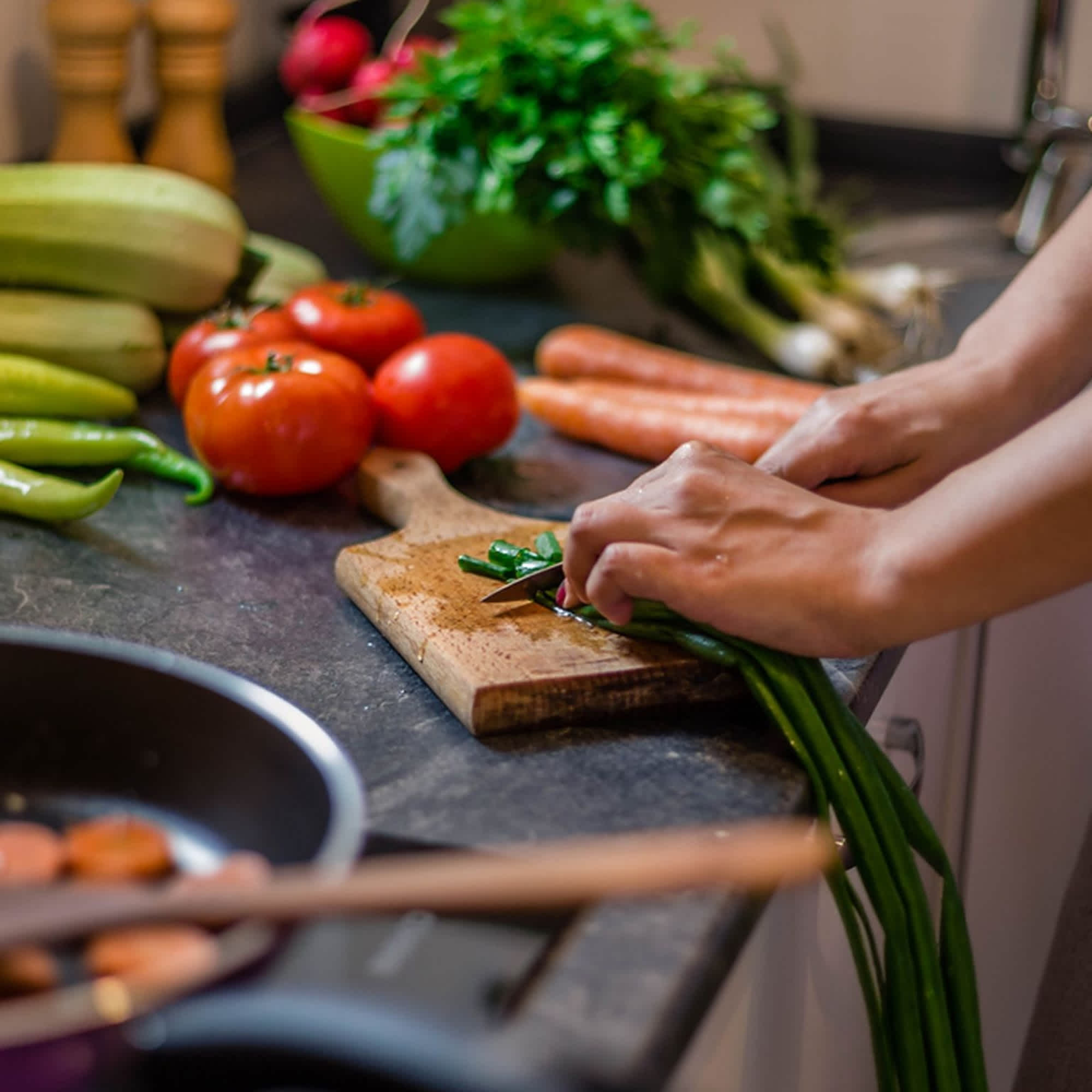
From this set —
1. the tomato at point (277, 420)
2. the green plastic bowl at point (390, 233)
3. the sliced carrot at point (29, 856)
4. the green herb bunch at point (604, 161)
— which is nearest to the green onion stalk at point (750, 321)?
the green herb bunch at point (604, 161)

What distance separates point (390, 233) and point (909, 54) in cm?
92

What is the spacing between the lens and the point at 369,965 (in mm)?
619

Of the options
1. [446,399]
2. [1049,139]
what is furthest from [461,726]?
[1049,139]

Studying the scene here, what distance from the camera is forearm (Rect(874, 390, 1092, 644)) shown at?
732mm

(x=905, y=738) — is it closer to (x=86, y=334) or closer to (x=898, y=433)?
(x=898, y=433)

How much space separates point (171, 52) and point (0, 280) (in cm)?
46

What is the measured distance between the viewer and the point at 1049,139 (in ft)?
5.70

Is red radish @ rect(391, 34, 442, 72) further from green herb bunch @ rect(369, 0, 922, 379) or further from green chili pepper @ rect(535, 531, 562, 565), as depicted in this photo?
green chili pepper @ rect(535, 531, 562, 565)

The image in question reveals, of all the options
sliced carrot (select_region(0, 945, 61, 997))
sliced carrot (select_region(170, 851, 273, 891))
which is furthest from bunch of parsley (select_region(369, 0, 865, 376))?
sliced carrot (select_region(0, 945, 61, 997))

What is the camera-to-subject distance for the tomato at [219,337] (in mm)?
1216

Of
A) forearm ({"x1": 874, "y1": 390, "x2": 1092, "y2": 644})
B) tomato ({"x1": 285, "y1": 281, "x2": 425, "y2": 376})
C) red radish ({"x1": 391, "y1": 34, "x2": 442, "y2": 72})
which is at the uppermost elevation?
red radish ({"x1": 391, "y1": 34, "x2": 442, "y2": 72})

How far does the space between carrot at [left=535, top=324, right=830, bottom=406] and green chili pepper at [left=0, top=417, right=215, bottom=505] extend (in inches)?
15.0

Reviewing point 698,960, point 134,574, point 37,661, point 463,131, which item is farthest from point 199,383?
point 698,960

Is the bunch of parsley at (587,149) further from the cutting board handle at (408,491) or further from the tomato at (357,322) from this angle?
the cutting board handle at (408,491)
